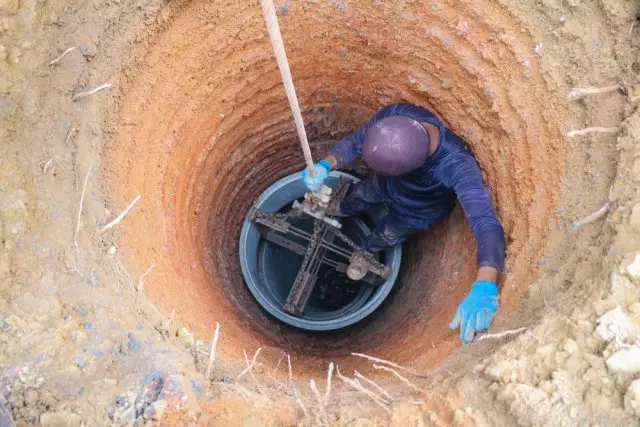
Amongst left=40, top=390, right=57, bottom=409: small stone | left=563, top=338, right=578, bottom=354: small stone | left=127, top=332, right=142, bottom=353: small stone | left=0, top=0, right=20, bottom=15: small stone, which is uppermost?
left=0, top=0, right=20, bottom=15: small stone

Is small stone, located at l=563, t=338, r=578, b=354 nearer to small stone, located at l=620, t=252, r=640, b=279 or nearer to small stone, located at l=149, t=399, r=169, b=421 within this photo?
small stone, located at l=620, t=252, r=640, b=279

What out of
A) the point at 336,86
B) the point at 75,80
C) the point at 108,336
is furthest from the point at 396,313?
the point at 75,80

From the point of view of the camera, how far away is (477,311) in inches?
103

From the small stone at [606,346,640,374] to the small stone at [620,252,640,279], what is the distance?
0.33 meters

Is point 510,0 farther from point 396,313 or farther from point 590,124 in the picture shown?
point 396,313

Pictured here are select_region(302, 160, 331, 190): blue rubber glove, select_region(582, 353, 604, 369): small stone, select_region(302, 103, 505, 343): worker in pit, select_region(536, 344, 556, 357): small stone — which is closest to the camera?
select_region(582, 353, 604, 369): small stone

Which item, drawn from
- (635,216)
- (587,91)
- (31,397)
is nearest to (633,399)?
(635,216)

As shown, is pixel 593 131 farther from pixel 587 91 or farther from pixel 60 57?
pixel 60 57

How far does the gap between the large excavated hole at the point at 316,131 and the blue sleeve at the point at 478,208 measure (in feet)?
0.33

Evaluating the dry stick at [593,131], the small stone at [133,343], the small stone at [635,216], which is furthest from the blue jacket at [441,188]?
the small stone at [133,343]

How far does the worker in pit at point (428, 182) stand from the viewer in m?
2.73

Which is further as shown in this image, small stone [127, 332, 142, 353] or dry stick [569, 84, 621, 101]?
dry stick [569, 84, 621, 101]

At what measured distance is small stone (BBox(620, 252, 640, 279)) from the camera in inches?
76.4

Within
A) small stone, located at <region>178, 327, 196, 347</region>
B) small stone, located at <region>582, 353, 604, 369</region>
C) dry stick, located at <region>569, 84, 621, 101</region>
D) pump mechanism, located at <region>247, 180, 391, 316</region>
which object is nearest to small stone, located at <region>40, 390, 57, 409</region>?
small stone, located at <region>178, 327, 196, 347</region>
